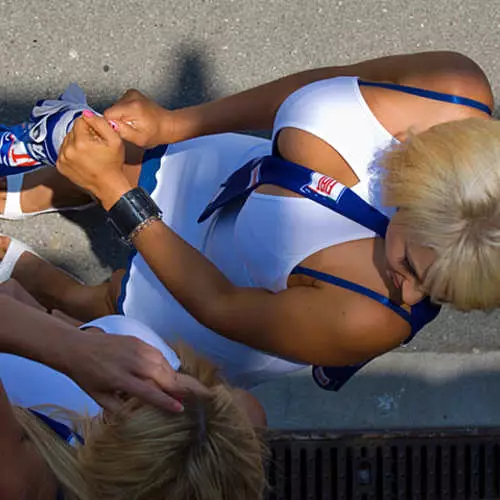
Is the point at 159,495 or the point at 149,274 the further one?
the point at 149,274

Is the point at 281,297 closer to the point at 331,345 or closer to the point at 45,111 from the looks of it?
the point at 331,345

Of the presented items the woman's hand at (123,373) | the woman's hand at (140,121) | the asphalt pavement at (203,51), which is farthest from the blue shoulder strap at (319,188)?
the asphalt pavement at (203,51)

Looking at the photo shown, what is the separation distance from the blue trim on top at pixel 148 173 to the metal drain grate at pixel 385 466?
0.84 meters

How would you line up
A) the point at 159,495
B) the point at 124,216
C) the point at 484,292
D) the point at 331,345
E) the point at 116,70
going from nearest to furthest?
the point at 159,495 < the point at 484,292 < the point at 331,345 < the point at 124,216 < the point at 116,70

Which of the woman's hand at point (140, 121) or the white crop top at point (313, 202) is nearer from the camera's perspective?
the white crop top at point (313, 202)

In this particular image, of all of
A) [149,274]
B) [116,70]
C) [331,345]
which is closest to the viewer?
[331,345]

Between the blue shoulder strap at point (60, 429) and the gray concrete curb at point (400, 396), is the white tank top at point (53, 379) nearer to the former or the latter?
the blue shoulder strap at point (60, 429)

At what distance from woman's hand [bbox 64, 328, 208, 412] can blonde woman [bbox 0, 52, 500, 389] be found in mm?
268

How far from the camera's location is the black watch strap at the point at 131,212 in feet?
5.78

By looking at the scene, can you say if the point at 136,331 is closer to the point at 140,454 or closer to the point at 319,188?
the point at 140,454

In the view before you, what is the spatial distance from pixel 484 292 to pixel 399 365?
1.30 meters

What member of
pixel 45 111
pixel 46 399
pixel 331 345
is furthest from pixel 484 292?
pixel 45 111

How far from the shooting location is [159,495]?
1.33 m

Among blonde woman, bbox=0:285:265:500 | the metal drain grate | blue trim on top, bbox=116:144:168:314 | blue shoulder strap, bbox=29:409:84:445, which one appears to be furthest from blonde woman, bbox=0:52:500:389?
the metal drain grate
